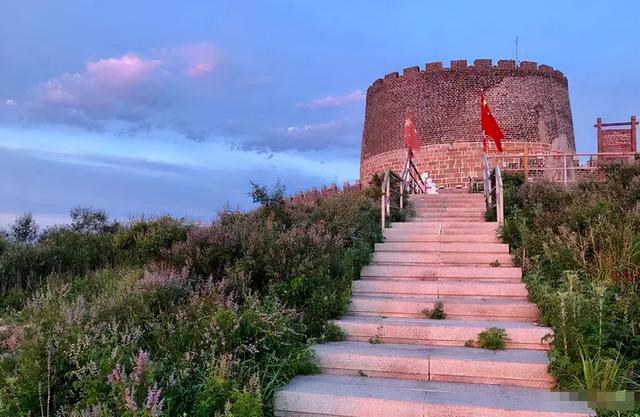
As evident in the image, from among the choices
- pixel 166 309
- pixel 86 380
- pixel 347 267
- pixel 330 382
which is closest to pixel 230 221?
pixel 347 267

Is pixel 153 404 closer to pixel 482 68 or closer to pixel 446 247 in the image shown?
pixel 446 247

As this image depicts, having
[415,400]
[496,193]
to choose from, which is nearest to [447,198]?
[496,193]

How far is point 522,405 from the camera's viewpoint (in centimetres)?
384

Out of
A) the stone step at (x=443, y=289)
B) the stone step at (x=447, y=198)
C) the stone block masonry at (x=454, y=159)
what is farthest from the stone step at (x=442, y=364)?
the stone block masonry at (x=454, y=159)

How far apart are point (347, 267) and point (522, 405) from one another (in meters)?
3.23

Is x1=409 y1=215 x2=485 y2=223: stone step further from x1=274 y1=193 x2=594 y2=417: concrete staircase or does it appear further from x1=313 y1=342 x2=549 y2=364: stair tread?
x1=313 y1=342 x2=549 y2=364: stair tread

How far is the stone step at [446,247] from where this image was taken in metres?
7.90

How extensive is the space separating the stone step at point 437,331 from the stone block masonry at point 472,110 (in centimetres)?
2089

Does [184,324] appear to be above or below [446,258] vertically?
below

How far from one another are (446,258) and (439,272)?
0.64 m

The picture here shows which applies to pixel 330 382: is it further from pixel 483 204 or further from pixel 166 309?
pixel 483 204

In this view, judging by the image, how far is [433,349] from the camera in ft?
16.5

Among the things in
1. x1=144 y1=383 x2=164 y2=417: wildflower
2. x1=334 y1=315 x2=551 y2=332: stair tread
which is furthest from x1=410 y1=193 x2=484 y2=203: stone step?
x1=144 y1=383 x2=164 y2=417: wildflower

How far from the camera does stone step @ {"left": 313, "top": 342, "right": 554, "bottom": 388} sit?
4.41 meters
